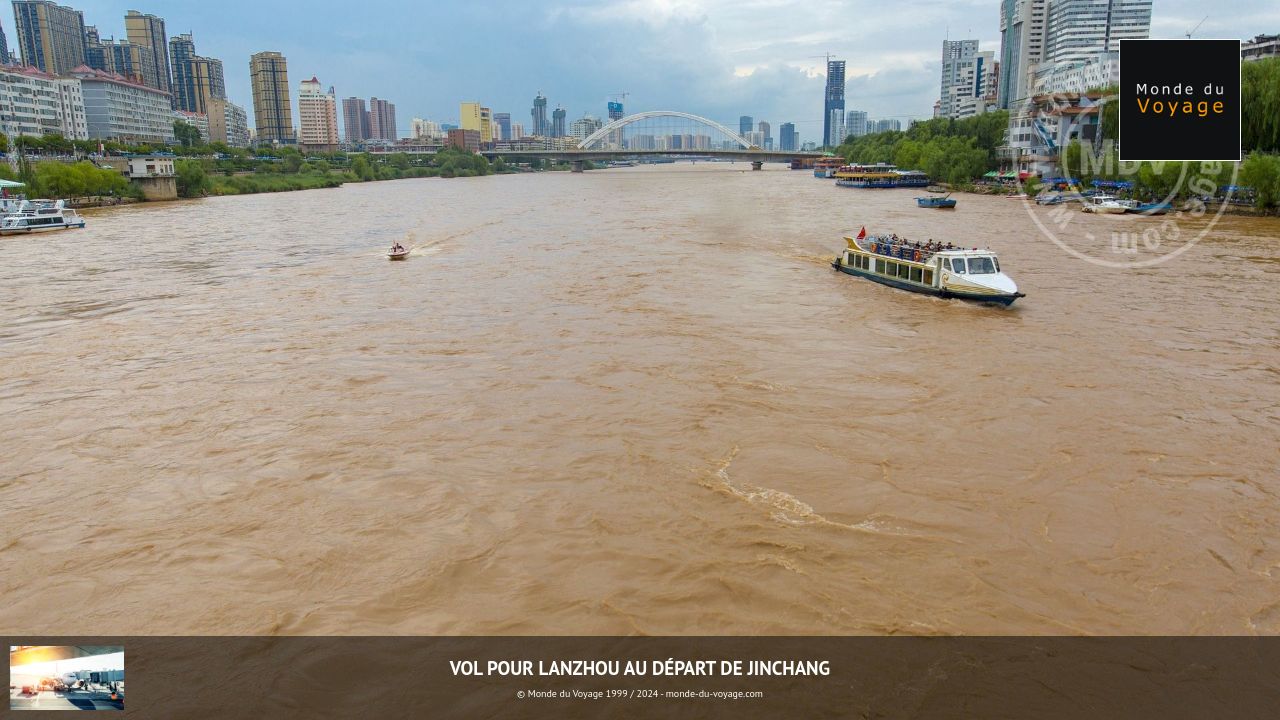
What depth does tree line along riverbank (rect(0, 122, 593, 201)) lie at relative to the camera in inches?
2101

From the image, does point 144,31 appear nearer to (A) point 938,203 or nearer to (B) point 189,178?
(B) point 189,178

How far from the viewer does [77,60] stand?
181 metres

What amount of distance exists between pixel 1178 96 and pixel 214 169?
88.0 metres

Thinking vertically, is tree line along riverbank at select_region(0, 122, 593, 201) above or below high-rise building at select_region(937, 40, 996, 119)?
below

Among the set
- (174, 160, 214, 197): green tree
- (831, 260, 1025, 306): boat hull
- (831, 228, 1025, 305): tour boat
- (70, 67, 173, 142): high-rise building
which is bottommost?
(831, 260, 1025, 306): boat hull

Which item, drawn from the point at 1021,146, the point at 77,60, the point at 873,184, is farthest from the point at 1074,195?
the point at 77,60

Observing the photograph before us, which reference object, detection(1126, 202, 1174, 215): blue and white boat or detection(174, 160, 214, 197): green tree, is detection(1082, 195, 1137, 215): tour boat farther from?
detection(174, 160, 214, 197): green tree

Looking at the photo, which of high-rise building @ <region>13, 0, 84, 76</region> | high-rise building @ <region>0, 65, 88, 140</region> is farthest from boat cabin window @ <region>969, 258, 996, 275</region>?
high-rise building @ <region>13, 0, 84, 76</region>

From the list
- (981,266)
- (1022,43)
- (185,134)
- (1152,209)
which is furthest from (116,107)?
(1022,43)

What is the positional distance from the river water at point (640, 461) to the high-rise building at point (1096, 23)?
133 meters

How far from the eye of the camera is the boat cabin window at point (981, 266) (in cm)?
1912

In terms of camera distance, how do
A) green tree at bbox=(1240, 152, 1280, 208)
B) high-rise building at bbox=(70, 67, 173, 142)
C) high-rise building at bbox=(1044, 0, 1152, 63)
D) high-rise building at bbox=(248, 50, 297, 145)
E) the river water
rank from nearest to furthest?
the river water < green tree at bbox=(1240, 152, 1280, 208) < high-rise building at bbox=(70, 67, 173, 142) < high-rise building at bbox=(1044, 0, 1152, 63) < high-rise building at bbox=(248, 50, 297, 145)

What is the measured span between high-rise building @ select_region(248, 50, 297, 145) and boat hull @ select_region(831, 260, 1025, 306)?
185 m
